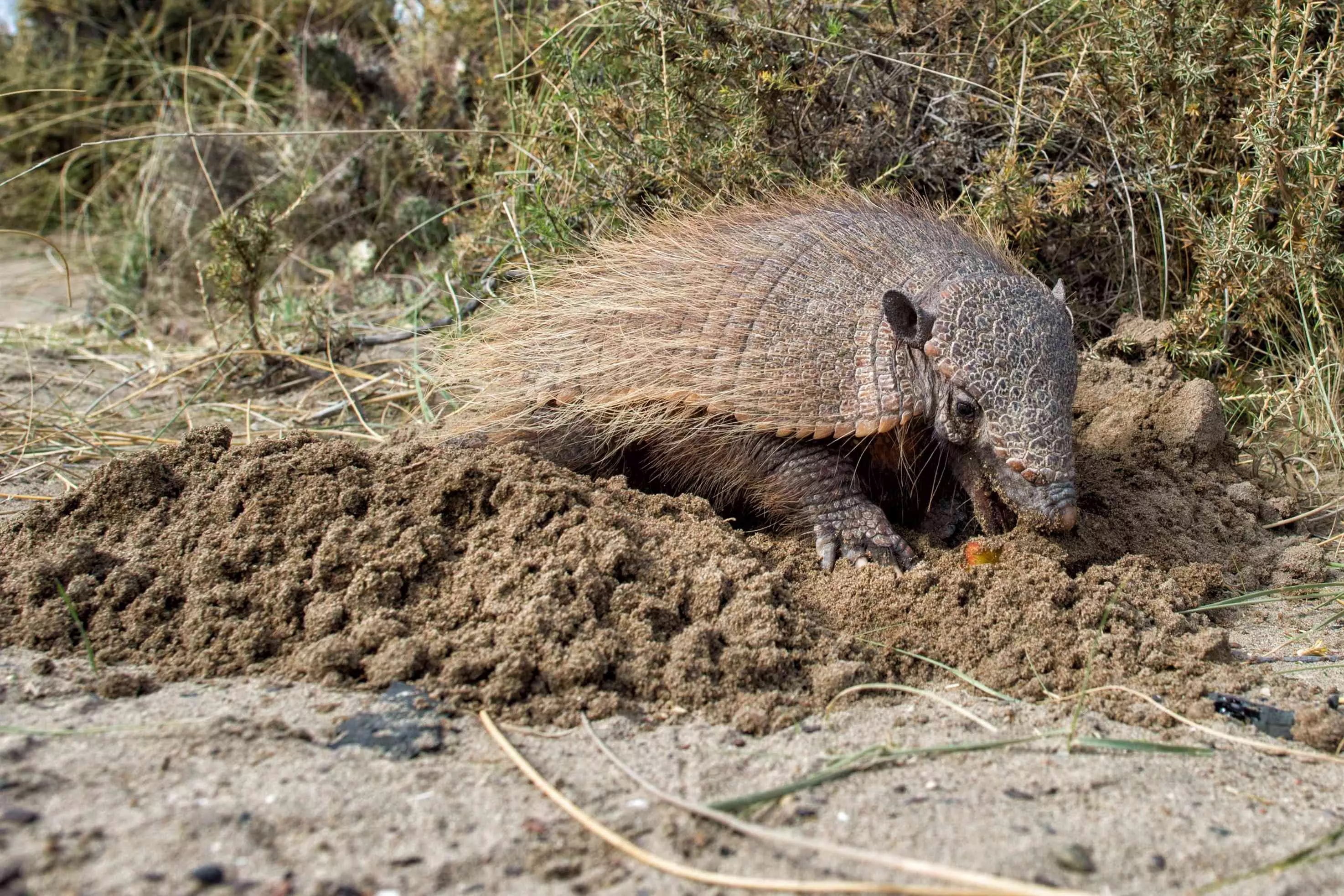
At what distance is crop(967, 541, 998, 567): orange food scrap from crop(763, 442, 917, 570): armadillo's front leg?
236mm

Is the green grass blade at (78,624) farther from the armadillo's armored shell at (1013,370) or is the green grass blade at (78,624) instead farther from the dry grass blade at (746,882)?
the armadillo's armored shell at (1013,370)

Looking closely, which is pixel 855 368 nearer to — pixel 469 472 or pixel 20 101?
pixel 469 472

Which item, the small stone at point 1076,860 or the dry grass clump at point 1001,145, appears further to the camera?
the dry grass clump at point 1001,145

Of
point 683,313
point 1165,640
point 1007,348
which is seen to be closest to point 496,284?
point 683,313

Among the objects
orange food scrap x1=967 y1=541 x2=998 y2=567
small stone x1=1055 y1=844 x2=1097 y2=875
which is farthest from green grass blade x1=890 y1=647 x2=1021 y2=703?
small stone x1=1055 y1=844 x2=1097 y2=875

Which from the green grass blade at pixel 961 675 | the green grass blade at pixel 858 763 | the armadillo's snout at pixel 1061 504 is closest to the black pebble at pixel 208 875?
the green grass blade at pixel 858 763

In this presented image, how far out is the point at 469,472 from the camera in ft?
11.6

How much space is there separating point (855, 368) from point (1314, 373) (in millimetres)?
2366

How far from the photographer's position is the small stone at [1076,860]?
6.95 feet

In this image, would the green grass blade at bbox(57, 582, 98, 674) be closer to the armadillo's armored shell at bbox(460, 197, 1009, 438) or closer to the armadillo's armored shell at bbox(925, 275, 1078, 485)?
the armadillo's armored shell at bbox(460, 197, 1009, 438)

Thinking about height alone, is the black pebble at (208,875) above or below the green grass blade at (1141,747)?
above

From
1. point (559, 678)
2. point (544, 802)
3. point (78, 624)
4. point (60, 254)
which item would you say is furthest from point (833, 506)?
point (60, 254)

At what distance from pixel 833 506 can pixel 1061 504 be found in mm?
794

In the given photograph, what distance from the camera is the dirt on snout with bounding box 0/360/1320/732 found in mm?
2895
